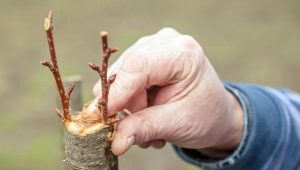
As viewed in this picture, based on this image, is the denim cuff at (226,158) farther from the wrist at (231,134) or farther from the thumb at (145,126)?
the thumb at (145,126)

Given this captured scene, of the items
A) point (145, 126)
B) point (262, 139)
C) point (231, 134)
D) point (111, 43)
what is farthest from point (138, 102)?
point (111, 43)

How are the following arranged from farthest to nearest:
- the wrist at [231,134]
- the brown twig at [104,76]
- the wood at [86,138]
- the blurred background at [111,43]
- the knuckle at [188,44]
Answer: the blurred background at [111,43]
the wrist at [231,134]
the knuckle at [188,44]
the wood at [86,138]
the brown twig at [104,76]

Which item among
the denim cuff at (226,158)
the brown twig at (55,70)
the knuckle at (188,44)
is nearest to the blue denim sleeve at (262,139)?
the denim cuff at (226,158)

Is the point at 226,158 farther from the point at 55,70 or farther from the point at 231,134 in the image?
the point at 55,70

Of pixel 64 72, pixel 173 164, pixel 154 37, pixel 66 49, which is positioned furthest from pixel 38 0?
pixel 154 37

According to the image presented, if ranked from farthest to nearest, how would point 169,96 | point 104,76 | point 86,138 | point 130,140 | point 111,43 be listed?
point 111,43 < point 169,96 < point 130,140 < point 86,138 < point 104,76
